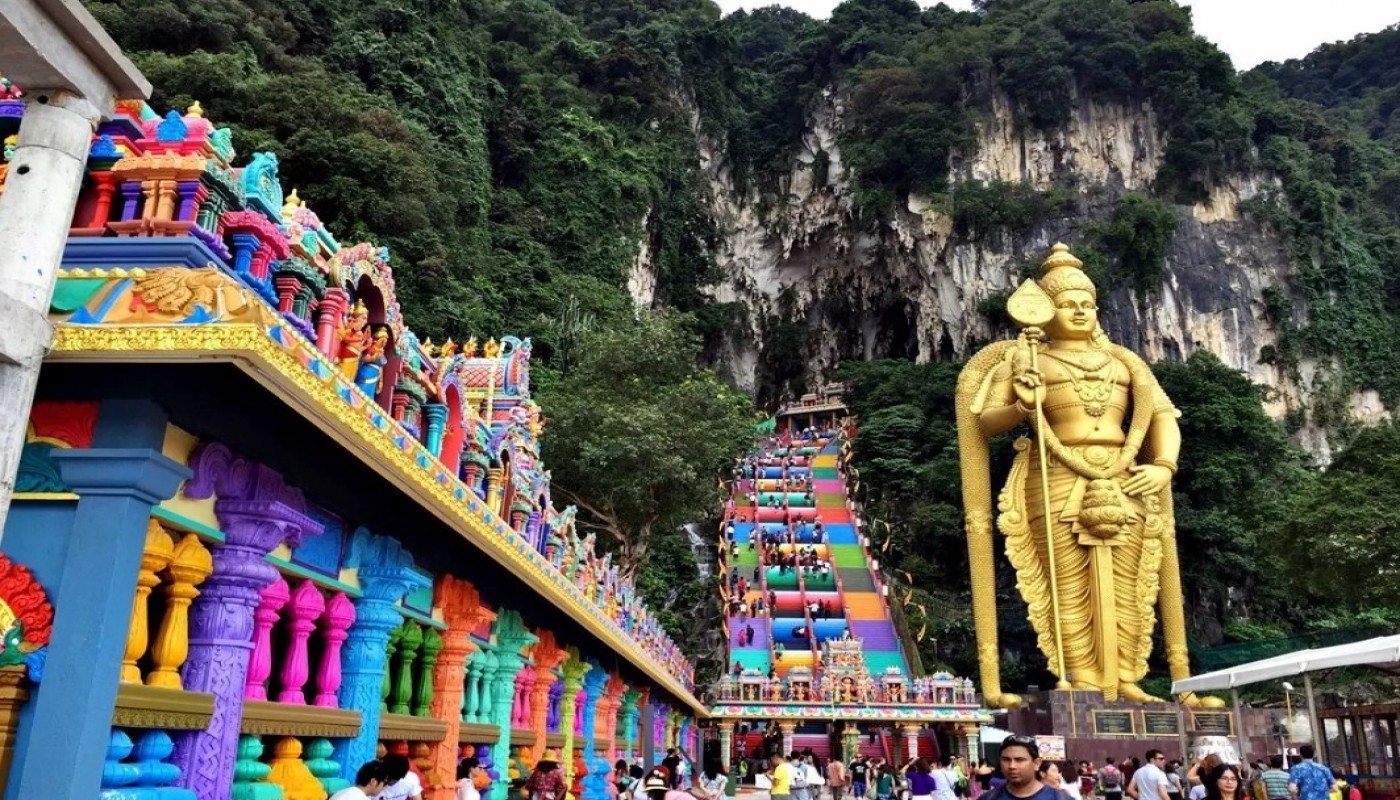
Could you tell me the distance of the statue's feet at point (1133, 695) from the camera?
1449 cm

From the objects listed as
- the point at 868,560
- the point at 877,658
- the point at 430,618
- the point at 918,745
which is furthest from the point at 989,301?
the point at 430,618

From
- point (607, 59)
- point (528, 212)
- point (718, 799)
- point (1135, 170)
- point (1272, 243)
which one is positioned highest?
point (607, 59)

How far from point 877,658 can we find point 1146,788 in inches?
627

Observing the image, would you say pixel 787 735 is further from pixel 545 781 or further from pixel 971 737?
pixel 545 781

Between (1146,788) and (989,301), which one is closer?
(1146,788)

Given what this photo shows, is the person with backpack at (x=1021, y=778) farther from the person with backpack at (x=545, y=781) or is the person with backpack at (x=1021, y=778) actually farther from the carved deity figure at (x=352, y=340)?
the person with backpack at (x=545, y=781)

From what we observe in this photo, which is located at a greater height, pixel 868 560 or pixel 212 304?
pixel 868 560

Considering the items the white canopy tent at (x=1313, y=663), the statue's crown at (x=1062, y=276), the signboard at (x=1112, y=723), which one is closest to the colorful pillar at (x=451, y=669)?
the white canopy tent at (x=1313, y=663)

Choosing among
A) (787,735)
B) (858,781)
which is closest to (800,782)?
(858,781)

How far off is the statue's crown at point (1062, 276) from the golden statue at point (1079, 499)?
0.02 m

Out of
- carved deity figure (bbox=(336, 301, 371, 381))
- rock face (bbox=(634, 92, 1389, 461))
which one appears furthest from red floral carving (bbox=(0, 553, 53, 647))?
rock face (bbox=(634, 92, 1389, 461))

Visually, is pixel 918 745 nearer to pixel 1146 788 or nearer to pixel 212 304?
pixel 1146 788

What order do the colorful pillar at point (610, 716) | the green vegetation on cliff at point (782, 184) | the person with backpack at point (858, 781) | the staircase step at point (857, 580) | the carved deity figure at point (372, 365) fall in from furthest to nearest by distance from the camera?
the staircase step at point (857, 580) < the green vegetation on cliff at point (782, 184) < the person with backpack at point (858, 781) < the colorful pillar at point (610, 716) < the carved deity figure at point (372, 365)

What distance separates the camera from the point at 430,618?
18.4 ft
